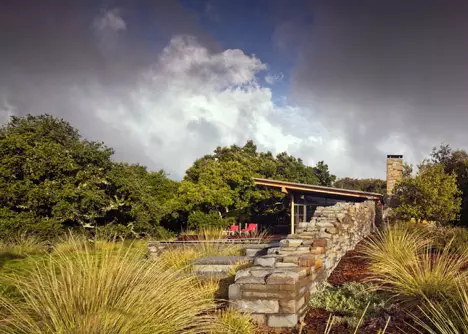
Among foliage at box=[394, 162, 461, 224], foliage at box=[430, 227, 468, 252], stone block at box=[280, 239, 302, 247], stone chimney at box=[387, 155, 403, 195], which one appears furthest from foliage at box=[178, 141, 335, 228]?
stone block at box=[280, 239, 302, 247]

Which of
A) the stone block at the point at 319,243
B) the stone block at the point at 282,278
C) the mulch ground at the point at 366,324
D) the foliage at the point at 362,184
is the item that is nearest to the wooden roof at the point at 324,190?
the stone block at the point at 319,243

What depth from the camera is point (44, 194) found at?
12.8 metres

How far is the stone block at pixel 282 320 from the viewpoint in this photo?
11.6ft

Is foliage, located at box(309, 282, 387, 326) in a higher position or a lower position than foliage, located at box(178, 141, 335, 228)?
lower

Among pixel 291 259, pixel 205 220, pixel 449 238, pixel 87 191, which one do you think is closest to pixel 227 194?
pixel 205 220

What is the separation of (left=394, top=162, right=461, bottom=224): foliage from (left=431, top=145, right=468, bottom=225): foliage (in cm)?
175

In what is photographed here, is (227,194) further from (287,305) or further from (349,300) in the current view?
(287,305)

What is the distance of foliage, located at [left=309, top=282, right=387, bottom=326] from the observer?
393 cm

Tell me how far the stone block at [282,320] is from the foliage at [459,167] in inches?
575

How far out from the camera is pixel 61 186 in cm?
1339

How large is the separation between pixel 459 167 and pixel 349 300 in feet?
58.7

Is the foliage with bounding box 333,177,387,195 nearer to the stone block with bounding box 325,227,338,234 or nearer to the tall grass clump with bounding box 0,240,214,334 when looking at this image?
the stone block with bounding box 325,227,338,234

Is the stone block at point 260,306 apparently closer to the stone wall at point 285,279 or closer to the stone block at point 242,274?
the stone wall at point 285,279

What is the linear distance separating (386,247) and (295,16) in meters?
5.00
